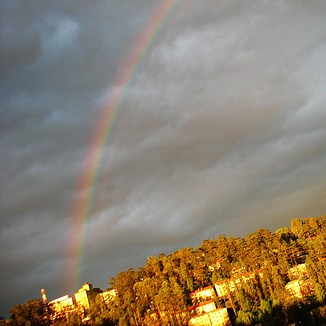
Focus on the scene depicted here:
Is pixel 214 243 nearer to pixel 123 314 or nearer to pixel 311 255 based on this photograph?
pixel 311 255

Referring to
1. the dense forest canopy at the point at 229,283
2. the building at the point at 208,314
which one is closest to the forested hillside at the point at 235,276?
the dense forest canopy at the point at 229,283

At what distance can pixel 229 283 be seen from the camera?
219ft

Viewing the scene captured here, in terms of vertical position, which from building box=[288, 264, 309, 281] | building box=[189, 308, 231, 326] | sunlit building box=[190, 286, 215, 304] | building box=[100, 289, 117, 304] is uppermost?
building box=[100, 289, 117, 304]

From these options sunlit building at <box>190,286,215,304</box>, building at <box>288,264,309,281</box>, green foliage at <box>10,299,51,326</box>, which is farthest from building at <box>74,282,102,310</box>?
building at <box>288,264,309,281</box>

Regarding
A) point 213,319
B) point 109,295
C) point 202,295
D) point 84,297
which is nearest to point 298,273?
point 202,295

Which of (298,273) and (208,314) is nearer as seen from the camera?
(208,314)

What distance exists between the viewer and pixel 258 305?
58438 millimetres

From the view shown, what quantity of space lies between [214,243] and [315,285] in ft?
118

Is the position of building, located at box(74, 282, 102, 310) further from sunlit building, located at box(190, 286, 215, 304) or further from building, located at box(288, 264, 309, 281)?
building, located at box(288, 264, 309, 281)

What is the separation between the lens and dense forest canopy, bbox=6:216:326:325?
180 ft

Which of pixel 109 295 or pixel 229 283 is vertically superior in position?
pixel 109 295

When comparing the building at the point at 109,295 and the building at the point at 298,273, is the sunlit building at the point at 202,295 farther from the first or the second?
the building at the point at 109,295

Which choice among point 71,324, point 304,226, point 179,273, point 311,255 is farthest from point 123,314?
point 304,226

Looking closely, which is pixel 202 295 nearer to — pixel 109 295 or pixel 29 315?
pixel 109 295
